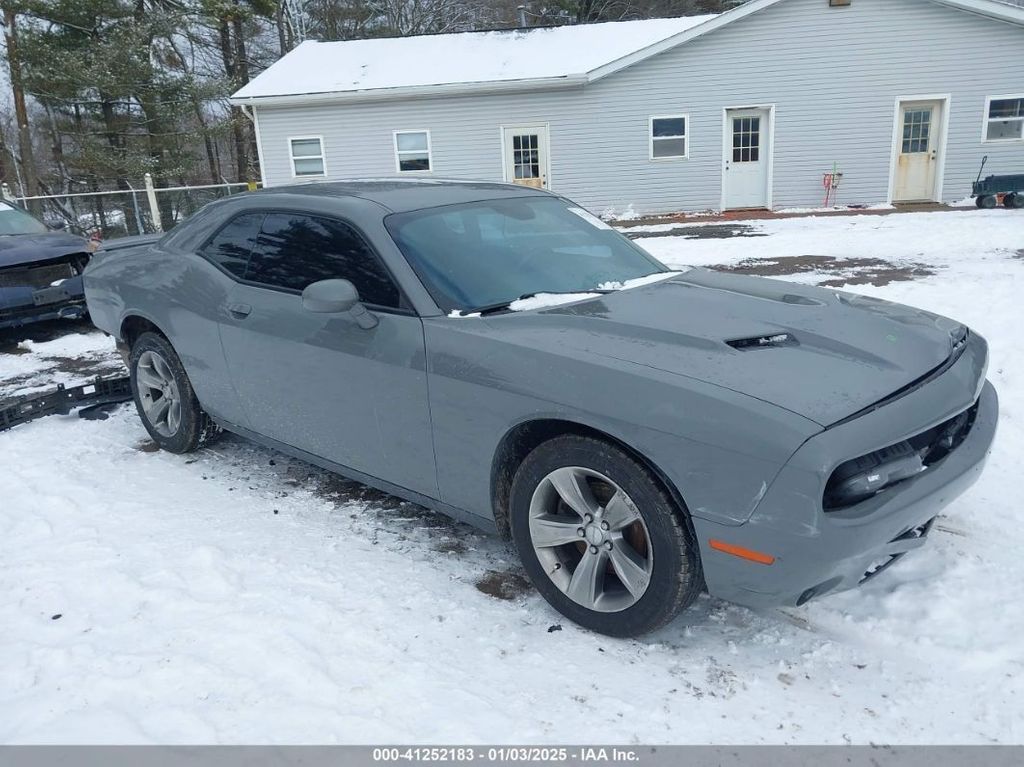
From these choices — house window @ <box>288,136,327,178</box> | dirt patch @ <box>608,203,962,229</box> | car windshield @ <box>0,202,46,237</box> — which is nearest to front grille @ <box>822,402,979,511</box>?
car windshield @ <box>0,202,46,237</box>

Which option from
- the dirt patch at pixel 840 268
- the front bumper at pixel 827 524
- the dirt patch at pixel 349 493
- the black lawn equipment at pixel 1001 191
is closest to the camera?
the front bumper at pixel 827 524

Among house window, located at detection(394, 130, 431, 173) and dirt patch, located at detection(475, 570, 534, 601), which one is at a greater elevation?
house window, located at detection(394, 130, 431, 173)

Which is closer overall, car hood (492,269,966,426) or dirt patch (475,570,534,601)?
car hood (492,269,966,426)

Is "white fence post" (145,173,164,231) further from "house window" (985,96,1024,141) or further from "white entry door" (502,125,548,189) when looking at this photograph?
"house window" (985,96,1024,141)

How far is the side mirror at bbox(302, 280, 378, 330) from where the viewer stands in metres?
3.10

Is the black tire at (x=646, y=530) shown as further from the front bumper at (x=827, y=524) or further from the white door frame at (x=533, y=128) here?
the white door frame at (x=533, y=128)

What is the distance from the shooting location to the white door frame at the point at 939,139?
55.1 ft

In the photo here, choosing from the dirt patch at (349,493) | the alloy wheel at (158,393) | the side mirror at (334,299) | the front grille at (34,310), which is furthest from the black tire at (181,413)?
the front grille at (34,310)

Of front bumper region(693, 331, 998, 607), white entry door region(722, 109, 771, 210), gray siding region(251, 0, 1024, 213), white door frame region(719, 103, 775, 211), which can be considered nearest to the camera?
front bumper region(693, 331, 998, 607)

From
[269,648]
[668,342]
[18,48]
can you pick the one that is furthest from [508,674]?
[18,48]

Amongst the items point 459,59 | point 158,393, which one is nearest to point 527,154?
point 459,59

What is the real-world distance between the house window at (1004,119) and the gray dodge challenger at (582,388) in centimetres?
1706

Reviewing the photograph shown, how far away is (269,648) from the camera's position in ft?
8.82

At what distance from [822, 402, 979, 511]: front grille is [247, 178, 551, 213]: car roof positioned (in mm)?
2231
